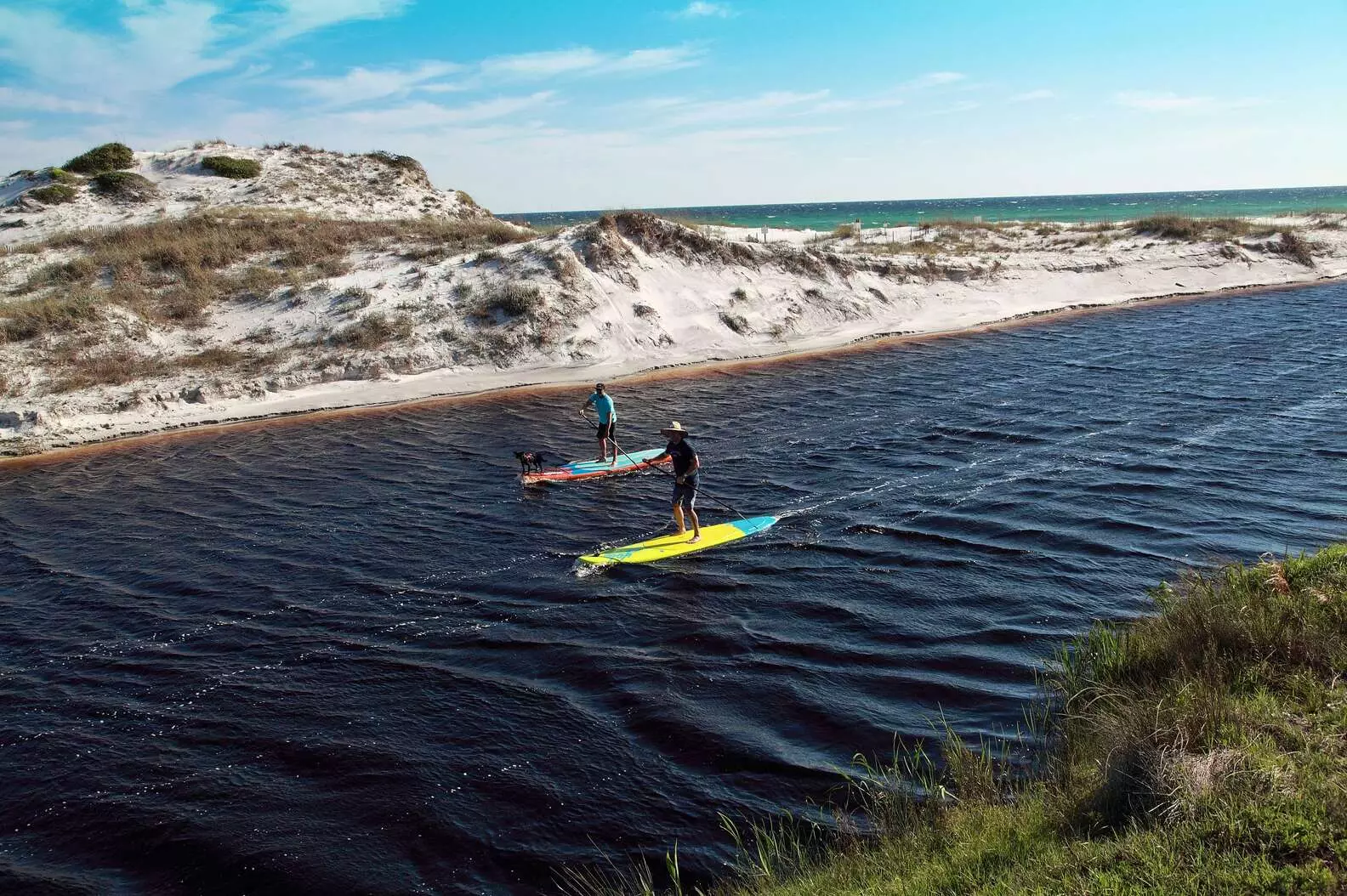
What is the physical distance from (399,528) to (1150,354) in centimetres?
2535

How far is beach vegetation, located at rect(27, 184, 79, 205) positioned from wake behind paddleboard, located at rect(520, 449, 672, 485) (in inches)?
1450

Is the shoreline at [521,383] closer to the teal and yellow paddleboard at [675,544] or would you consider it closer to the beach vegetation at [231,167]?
the teal and yellow paddleboard at [675,544]

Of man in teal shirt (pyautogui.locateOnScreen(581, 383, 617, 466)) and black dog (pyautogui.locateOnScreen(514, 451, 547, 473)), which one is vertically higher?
man in teal shirt (pyautogui.locateOnScreen(581, 383, 617, 466))

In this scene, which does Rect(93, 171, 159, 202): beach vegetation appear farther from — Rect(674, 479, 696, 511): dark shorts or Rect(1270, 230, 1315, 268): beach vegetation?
Rect(1270, 230, 1315, 268): beach vegetation

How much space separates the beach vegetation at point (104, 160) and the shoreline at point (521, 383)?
28279 millimetres

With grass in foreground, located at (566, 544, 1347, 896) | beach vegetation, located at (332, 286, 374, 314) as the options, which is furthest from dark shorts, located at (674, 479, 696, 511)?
beach vegetation, located at (332, 286, 374, 314)

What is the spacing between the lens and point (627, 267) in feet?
121

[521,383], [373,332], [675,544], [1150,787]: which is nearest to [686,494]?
[675,544]

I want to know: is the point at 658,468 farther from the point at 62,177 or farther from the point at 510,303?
the point at 62,177

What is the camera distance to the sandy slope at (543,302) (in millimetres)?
27516

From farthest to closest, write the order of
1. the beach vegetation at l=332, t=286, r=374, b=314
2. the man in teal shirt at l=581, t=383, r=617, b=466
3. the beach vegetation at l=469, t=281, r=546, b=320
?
the beach vegetation at l=469, t=281, r=546, b=320
the beach vegetation at l=332, t=286, r=374, b=314
the man in teal shirt at l=581, t=383, r=617, b=466

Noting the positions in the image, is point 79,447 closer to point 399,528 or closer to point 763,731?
point 399,528

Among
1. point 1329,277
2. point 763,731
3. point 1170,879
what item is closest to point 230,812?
point 763,731

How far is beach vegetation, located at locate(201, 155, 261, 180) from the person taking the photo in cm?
4666
